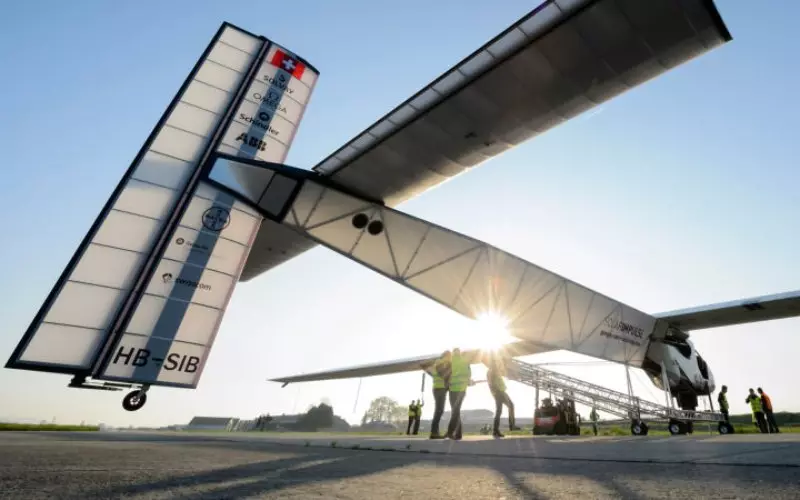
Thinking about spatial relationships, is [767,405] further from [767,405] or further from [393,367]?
[393,367]

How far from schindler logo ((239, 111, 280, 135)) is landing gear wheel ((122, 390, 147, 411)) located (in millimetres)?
5631

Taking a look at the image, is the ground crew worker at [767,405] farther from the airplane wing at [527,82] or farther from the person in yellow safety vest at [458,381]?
the airplane wing at [527,82]

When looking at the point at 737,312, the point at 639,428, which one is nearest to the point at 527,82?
the point at 639,428

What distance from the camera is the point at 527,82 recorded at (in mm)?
5469

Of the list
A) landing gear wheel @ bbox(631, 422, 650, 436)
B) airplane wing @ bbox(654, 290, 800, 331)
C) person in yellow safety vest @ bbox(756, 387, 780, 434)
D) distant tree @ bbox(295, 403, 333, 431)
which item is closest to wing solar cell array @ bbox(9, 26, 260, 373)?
landing gear wheel @ bbox(631, 422, 650, 436)

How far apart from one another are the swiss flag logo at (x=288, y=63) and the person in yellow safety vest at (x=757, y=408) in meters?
18.5

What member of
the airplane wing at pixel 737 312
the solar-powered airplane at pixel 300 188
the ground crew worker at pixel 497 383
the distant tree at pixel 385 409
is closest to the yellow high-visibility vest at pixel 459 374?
the ground crew worker at pixel 497 383

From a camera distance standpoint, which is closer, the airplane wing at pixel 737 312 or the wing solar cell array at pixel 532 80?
the wing solar cell array at pixel 532 80

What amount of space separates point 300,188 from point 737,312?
15.8 metres

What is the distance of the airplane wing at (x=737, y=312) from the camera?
12.1 m

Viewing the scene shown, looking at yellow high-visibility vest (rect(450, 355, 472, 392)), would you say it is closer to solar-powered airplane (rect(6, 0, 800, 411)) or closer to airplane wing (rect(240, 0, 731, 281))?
solar-powered airplane (rect(6, 0, 800, 411))

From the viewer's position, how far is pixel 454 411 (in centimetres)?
733

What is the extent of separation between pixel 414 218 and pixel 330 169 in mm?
2338

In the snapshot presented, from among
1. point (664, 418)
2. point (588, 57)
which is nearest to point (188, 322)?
point (588, 57)
